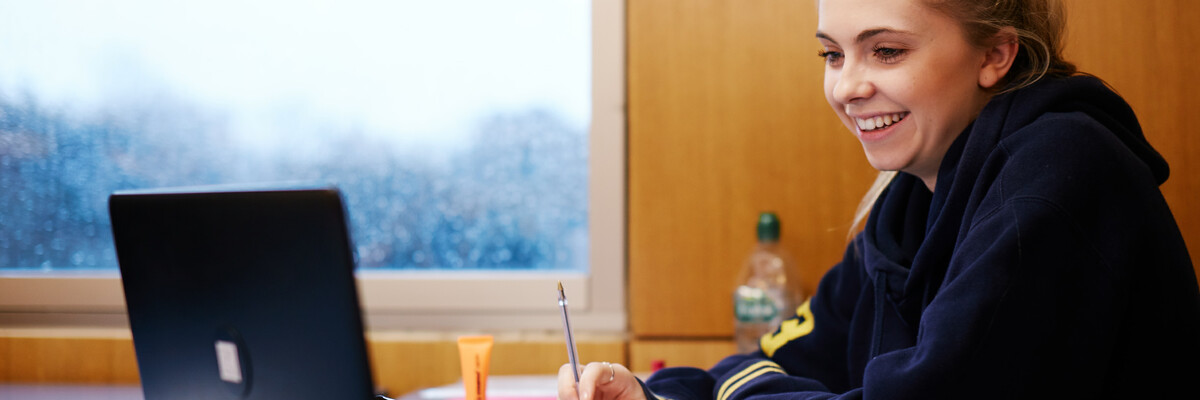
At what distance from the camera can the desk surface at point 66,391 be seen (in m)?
1.71

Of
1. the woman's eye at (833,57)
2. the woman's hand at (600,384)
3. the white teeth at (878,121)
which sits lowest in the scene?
the woman's hand at (600,384)

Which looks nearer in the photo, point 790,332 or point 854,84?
point 854,84

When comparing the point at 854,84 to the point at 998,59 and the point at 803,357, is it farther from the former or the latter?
the point at 803,357

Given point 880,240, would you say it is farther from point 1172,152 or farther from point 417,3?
point 417,3

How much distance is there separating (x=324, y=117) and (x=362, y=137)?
0.33 feet

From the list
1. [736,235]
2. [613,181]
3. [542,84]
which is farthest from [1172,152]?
[542,84]

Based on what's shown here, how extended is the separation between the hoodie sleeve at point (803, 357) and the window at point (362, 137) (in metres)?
0.57

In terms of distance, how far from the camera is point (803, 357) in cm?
122

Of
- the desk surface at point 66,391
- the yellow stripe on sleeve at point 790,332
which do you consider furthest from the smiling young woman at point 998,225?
the desk surface at point 66,391

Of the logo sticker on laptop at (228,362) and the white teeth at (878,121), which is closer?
the logo sticker on laptop at (228,362)

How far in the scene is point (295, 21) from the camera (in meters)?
1.88

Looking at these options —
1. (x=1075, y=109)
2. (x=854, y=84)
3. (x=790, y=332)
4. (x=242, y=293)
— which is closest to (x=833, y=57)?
(x=854, y=84)

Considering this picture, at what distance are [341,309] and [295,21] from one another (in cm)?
141

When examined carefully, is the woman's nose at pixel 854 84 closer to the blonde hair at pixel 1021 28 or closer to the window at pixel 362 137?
the blonde hair at pixel 1021 28
